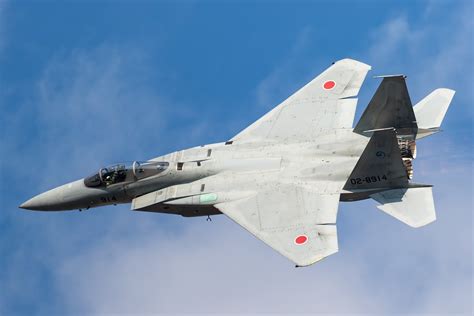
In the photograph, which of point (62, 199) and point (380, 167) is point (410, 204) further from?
point (62, 199)

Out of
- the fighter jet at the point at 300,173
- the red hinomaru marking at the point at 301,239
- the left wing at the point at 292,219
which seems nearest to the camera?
the left wing at the point at 292,219

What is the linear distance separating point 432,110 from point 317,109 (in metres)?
4.62

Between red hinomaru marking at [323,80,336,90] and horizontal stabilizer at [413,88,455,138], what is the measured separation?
3.83m

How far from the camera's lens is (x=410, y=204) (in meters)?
41.1

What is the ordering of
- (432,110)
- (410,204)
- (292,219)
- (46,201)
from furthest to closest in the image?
A: (46,201) → (432,110) → (292,219) → (410,204)

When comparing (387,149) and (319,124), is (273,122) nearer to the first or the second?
(319,124)

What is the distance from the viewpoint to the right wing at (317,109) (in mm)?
45812

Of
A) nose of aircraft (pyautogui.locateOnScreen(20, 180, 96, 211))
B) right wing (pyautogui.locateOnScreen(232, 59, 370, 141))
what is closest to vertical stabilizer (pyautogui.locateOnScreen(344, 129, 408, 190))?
right wing (pyautogui.locateOnScreen(232, 59, 370, 141))

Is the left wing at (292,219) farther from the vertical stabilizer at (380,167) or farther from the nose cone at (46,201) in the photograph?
the nose cone at (46,201)

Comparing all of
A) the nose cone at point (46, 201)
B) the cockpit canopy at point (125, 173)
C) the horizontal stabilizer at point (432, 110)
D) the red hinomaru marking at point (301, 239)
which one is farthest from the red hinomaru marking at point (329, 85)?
the nose cone at point (46, 201)

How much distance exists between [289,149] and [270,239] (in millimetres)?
4814

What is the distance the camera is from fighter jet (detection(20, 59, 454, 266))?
135ft

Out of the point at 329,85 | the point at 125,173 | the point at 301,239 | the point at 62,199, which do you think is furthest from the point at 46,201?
the point at 329,85

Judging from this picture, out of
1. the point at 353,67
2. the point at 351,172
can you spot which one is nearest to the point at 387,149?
the point at 351,172
